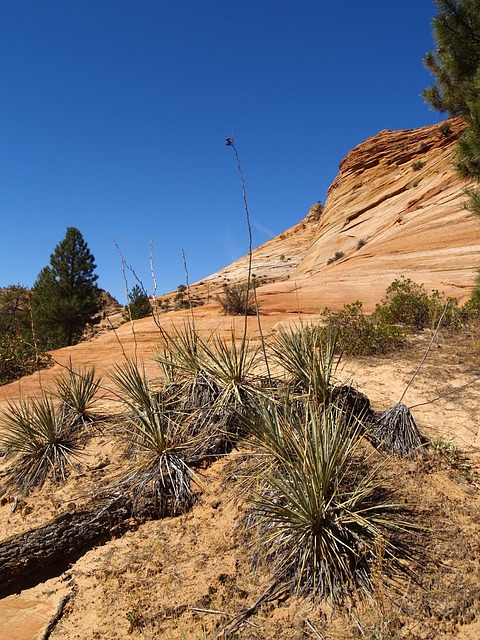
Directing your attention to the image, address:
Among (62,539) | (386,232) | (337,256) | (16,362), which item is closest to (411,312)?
(62,539)

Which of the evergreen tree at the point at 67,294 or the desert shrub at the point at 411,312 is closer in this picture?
the desert shrub at the point at 411,312

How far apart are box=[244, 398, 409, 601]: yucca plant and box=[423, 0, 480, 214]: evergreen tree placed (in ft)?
24.8

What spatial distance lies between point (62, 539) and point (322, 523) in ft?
6.26

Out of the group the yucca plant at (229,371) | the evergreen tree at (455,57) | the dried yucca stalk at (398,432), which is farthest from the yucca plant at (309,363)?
the evergreen tree at (455,57)

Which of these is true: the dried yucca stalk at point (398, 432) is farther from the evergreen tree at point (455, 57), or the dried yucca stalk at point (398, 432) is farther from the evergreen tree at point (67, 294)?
the evergreen tree at point (67, 294)

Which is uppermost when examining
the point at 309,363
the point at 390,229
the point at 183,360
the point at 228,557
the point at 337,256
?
the point at 390,229

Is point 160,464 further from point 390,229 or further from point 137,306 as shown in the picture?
point 390,229

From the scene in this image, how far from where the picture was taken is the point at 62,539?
2.85 m

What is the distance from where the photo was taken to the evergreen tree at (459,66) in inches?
322

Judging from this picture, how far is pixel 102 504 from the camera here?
10.1ft

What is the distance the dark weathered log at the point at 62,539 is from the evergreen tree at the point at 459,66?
8461 mm

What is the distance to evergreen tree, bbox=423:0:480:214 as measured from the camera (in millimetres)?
8180

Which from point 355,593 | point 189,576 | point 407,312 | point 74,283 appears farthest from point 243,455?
point 74,283

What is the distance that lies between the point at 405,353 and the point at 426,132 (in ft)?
107
